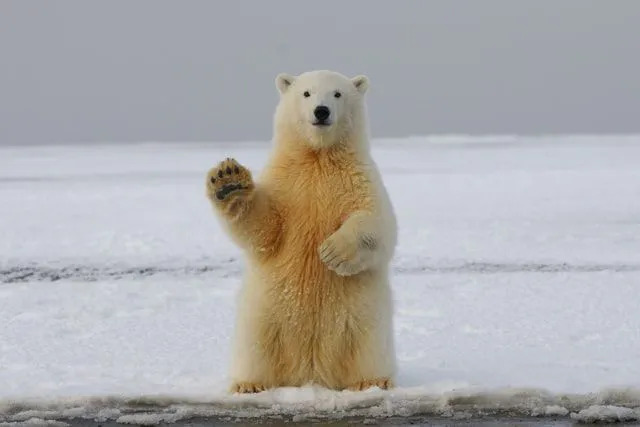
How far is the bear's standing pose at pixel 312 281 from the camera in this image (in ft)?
13.4

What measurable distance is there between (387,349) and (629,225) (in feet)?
27.4

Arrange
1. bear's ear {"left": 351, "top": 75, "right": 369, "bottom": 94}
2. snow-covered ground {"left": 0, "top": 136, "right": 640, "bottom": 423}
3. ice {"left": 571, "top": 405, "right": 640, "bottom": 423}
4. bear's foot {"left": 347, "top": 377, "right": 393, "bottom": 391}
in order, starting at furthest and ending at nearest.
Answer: bear's ear {"left": 351, "top": 75, "right": 369, "bottom": 94}, bear's foot {"left": 347, "top": 377, "right": 393, "bottom": 391}, snow-covered ground {"left": 0, "top": 136, "right": 640, "bottom": 423}, ice {"left": 571, "top": 405, "right": 640, "bottom": 423}

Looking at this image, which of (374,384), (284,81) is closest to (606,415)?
(374,384)

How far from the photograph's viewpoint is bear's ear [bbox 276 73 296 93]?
435cm

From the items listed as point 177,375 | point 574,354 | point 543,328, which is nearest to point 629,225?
point 543,328

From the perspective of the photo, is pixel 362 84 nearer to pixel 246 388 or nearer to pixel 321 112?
pixel 321 112

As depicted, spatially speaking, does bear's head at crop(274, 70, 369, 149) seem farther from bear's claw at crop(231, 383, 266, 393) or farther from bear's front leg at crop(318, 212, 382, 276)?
bear's claw at crop(231, 383, 266, 393)

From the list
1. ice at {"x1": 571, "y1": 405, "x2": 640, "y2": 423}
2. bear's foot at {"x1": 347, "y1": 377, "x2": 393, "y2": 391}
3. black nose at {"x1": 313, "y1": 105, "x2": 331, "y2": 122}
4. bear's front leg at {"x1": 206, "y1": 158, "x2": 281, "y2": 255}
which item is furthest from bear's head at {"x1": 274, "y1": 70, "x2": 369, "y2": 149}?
ice at {"x1": 571, "y1": 405, "x2": 640, "y2": 423}

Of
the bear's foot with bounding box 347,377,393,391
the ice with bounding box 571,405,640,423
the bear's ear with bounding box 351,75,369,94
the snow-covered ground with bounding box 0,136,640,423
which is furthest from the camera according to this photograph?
the bear's ear with bounding box 351,75,369,94

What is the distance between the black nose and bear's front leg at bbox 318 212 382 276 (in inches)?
16.3

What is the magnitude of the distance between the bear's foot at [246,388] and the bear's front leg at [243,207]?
1.71 ft

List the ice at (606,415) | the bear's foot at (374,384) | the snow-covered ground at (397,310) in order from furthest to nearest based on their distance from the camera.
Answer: the bear's foot at (374,384)
the snow-covered ground at (397,310)
the ice at (606,415)

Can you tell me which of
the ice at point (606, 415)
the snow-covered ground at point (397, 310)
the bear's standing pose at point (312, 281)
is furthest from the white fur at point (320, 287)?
the ice at point (606, 415)

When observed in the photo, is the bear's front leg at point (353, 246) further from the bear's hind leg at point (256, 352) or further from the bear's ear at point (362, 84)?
the bear's ear at point (362, 84)
